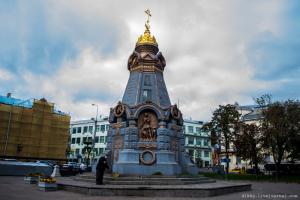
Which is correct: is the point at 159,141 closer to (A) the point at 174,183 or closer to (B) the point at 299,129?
(A) the point at 174,183

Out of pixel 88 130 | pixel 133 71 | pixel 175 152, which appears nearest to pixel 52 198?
pixel 175 152

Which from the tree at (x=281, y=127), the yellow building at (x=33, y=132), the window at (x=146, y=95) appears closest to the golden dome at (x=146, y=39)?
the window at (x=146, y=95)

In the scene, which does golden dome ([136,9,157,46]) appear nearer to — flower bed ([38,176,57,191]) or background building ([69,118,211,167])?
flower bed ([38,176,57,191])

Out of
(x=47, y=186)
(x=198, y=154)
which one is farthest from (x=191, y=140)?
(x=47, y=186)

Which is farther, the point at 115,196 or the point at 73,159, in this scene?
the point at 73,159

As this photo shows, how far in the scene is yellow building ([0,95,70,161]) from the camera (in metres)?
36.2

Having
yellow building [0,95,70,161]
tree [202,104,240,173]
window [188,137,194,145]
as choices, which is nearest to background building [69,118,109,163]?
window [188,137,194,145]

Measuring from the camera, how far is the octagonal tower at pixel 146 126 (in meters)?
18.0

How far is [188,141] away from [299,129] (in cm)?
3903

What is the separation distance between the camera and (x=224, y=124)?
120 feet

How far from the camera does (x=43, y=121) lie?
1587 inches

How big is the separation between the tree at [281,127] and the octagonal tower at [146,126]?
1551cm

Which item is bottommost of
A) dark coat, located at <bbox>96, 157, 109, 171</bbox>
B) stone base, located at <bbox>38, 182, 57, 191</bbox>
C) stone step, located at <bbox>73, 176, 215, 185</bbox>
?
stone base, located at <bbox>38, 182, 57, 191</bbox>

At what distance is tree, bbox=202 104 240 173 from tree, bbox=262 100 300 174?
4599mm
